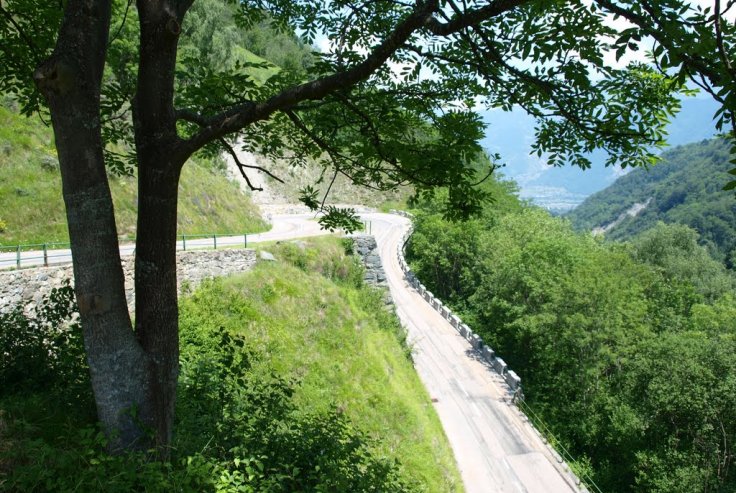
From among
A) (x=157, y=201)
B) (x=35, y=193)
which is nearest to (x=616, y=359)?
(x=157, y=201)

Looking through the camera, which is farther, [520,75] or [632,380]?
[632,380]

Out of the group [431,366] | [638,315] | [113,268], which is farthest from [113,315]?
[638,315]

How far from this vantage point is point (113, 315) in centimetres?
361

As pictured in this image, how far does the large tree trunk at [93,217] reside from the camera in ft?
11.0

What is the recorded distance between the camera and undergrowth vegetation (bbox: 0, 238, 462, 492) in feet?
11.8

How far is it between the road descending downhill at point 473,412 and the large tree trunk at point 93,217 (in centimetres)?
1084

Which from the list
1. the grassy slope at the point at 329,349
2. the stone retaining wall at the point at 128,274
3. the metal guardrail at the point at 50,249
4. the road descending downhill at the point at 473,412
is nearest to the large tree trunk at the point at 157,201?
the stone retaining wall at the point at 128,274

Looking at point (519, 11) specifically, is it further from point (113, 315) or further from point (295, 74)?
point (113, 315)

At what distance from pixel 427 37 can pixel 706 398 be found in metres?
24.5

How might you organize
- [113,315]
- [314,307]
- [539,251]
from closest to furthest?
[113,315], [314,307], [539,251]

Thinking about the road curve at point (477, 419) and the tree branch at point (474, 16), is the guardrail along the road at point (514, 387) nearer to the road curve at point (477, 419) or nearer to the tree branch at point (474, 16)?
the road curve at point (477, 419)

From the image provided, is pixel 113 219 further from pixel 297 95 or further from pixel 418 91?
pixel 418 91

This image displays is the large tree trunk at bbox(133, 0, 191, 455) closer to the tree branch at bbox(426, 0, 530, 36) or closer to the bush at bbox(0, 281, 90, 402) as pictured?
the bush at bbox(0, 281, 90, 402)

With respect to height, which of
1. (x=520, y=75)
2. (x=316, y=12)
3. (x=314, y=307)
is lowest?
(x=314, y=307)
